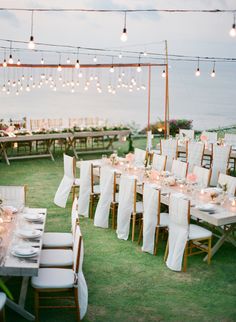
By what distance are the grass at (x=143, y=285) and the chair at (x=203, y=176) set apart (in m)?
1.13

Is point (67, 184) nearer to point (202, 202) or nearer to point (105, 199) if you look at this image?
point (105, 199)

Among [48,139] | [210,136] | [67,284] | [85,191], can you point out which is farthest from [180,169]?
[48,139]

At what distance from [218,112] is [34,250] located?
40.0 metres

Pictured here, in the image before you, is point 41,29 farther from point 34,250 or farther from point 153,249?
point 34,250

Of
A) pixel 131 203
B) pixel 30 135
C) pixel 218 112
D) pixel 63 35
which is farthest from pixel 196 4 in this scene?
pixel 218 112

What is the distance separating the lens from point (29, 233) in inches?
211

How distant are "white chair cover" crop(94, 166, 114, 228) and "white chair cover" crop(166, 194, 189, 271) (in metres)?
1.65

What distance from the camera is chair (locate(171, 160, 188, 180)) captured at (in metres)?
8.41

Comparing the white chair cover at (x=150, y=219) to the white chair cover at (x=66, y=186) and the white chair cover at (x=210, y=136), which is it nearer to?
the white chair cover at (x=66, y=186)

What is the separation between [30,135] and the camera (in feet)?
42.2

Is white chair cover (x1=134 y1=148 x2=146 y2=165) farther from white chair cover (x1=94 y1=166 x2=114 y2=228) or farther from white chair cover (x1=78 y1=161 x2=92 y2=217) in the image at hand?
white chair cover (x1=94 y1=166 x2=114 y2=228)

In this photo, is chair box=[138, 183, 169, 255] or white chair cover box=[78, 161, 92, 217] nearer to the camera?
chair box=[138, 183, 169, 255]

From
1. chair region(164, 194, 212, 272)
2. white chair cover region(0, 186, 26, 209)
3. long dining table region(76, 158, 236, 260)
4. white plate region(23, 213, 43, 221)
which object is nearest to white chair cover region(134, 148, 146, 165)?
long dining table region(76, 158, 236, 260)

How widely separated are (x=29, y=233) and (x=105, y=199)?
8.66ft
